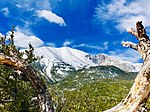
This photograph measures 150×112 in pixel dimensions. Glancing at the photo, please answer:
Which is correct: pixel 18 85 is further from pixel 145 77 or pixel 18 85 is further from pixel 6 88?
pixel 145 77

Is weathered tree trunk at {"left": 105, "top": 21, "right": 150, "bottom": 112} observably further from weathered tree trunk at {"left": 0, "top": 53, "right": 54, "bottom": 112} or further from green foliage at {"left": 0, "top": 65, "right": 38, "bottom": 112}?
green foliage at {"left": 0, "top": 65, "right": 38, "bottom": 112}

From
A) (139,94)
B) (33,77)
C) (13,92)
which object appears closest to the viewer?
(139,94)

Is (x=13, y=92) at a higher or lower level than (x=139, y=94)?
higher

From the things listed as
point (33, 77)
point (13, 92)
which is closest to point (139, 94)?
point (33, 77)

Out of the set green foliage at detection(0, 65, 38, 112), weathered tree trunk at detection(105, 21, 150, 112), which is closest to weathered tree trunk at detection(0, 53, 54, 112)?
weathered tree trunk at detection(105, 21, 150, 112)

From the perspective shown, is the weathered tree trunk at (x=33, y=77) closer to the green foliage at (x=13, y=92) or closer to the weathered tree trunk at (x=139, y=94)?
the weathered tree trunk at (x=139, y=94)

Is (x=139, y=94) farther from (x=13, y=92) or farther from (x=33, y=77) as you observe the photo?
(x=13, y=92)

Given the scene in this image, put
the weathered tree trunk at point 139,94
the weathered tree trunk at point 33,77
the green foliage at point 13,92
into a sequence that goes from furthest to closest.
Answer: the green foliage at point 13,92 → the weathered tree trunk at point 33,77 → the weathered tree trunk at point 139,94

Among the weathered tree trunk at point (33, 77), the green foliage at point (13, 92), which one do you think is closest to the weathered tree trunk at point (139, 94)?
the weathered tree trunk at point (33, 77)

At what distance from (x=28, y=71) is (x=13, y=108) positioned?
13052mm

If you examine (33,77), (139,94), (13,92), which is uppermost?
(33,77)

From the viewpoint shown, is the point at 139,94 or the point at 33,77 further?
the point at 33,77

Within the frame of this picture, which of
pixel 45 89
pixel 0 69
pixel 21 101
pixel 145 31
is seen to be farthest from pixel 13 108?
pixel 145 31

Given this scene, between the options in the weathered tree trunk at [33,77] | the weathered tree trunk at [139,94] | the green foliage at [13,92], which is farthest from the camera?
the green foliage at [13,92]
